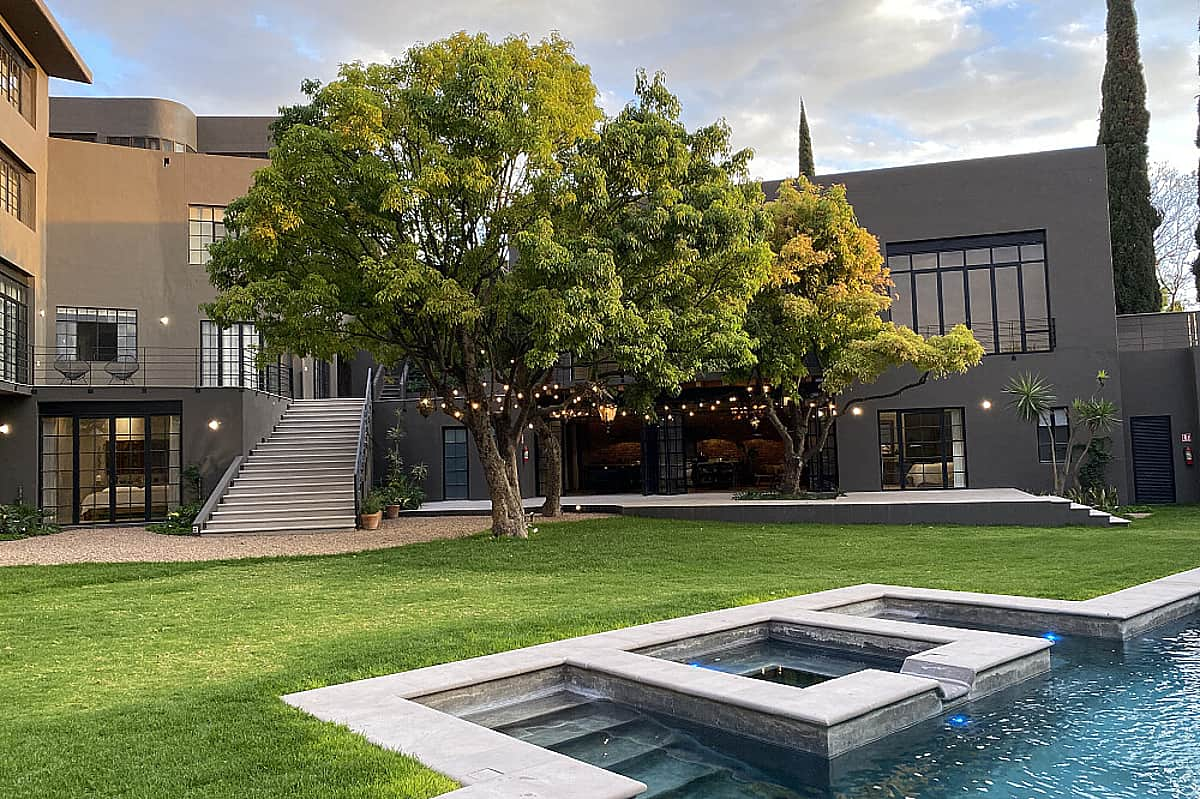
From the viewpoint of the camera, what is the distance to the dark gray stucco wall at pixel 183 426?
687 inches

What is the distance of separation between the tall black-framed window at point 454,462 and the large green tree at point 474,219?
7774mm

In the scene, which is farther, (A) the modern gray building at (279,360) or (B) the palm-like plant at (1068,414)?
(A) the modern gray building at (279,360)

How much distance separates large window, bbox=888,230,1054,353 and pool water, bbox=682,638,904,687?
14165mm

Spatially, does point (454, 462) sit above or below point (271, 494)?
above

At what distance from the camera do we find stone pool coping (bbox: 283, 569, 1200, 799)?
365 cm

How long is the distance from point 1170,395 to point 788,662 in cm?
1664

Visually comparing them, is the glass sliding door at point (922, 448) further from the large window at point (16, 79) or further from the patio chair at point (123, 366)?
the large window at point (16, 79)

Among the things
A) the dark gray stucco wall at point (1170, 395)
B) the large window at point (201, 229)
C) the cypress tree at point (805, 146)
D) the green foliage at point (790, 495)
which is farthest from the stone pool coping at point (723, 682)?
the cypress tree at point (805, 146)

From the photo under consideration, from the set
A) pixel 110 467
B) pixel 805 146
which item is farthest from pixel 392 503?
pixel 805 146

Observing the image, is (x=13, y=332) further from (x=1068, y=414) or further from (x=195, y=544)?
(x=1068, y=414)

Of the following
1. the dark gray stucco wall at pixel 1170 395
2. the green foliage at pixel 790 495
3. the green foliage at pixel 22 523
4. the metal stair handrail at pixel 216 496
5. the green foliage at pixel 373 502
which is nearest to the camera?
the metal stair handrail at pixel 216 496

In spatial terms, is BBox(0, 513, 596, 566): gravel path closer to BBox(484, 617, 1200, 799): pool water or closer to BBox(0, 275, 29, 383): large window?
BBox(0, 275, 29, 383): large window

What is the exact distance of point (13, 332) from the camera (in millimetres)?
17281

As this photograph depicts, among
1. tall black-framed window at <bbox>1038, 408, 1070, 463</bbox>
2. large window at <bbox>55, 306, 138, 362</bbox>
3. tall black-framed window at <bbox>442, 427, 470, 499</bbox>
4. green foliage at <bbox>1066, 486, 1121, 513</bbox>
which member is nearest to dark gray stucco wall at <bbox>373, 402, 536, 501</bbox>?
tall black-framed window at <bbox>442, 427, 470, 499</bbox>
